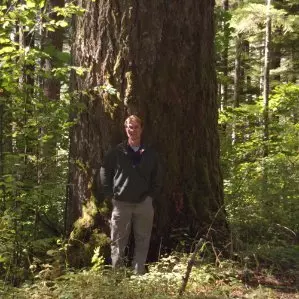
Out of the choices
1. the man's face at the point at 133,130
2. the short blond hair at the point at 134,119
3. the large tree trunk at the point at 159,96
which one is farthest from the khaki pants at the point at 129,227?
the short blond hair at the point at 134,119

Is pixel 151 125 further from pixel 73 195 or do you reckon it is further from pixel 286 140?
pixel 286 140

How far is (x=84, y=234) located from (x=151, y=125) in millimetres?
1692

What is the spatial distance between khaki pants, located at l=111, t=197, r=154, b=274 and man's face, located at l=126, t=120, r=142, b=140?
805 millimetres

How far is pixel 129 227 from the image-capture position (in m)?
5.98

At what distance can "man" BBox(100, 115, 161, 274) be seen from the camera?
5.81 m

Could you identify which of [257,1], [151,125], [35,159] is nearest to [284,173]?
[151,125]

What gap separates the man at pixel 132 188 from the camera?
5809 millimetres

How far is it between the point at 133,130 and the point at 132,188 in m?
0.71

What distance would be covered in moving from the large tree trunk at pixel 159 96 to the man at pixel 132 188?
37 cm

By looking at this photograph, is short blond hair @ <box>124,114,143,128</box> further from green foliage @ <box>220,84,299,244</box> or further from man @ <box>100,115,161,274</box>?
green foliage @ <box>220,84,299,244</box>

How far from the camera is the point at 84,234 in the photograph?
20.6 feet

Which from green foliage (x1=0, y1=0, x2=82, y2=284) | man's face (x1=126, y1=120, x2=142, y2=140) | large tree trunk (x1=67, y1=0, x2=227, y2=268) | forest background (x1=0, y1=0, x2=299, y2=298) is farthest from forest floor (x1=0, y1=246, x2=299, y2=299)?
man's face (x1=126, y1=120, x2=142, y2=140)

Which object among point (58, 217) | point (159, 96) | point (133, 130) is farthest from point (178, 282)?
point (58, 217)

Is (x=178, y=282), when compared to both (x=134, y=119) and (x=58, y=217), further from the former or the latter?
(x=58, y=217)
